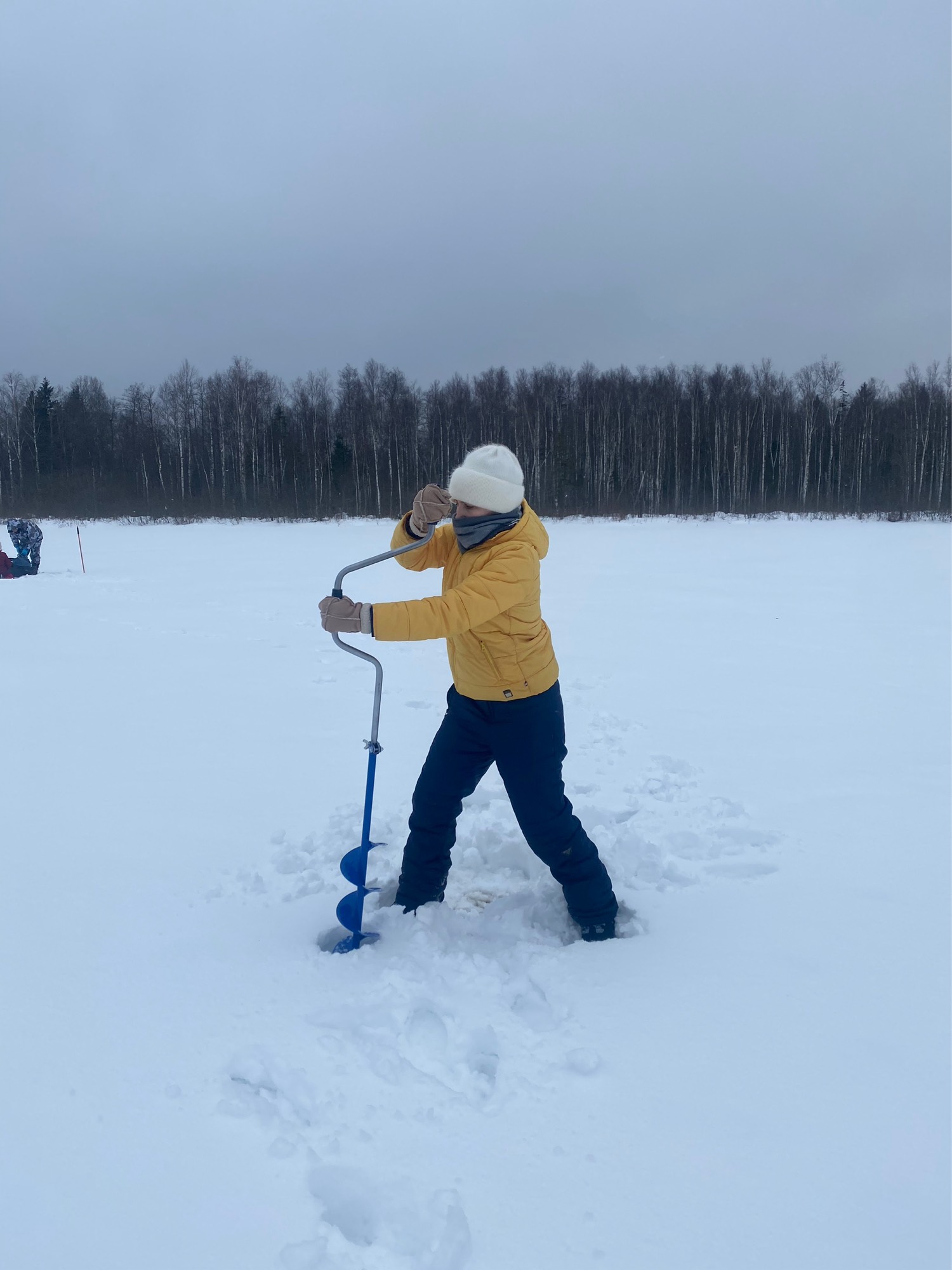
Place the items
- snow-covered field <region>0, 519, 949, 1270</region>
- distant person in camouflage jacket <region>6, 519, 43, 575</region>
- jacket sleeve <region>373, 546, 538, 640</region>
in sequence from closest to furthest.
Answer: snow-covered field <region>0, 519, 949, 1270</region>
jacket sleeve <region>373, 546, 538, 640</region>
distant person in camouflage jacket <region>6, 519, 43, 575</region>

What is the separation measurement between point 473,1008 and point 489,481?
156 centimetres

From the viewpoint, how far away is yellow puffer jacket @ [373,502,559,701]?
2236 millimetres

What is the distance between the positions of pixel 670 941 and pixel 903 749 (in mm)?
2718

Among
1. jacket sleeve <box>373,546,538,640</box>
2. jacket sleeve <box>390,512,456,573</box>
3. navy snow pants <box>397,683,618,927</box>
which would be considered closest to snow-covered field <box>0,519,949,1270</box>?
navy snow pants <box>397,683,618,927</box>

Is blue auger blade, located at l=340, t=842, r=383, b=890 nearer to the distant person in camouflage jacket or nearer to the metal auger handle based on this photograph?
the metal auger handle

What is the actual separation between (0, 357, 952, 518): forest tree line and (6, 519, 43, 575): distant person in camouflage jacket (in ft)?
74.1

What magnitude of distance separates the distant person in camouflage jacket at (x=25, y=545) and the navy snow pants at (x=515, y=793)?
13.6 meters

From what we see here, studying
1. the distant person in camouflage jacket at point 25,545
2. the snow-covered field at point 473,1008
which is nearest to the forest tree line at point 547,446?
the distant person in camouflage jacket at point 25,545

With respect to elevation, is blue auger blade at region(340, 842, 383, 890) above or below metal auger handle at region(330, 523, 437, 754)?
below

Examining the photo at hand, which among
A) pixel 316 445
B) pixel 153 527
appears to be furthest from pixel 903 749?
pixel 316 445

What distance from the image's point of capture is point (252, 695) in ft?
18.6

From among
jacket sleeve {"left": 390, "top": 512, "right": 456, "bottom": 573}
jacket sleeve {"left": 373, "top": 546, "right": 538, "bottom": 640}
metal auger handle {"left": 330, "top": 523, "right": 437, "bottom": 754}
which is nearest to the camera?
jacket sleeve {"left": 373, "top": 546, "right": 538, "bottom": 640}

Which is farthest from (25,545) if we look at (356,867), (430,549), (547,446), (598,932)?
(547,446)

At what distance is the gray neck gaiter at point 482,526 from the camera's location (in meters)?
2.48
